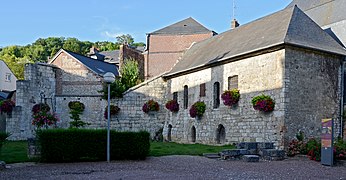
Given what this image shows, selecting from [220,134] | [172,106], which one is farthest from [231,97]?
[172,106]

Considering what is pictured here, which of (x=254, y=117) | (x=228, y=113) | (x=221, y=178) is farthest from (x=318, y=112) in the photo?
(x=221, y=178)

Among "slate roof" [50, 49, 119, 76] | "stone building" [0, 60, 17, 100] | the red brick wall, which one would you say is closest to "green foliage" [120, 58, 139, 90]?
"slate roof" [50, 49, 119, 76]

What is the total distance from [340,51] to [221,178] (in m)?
10.6

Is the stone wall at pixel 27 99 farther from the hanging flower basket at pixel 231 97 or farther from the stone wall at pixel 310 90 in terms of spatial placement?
the stone wall at pixel 310 90

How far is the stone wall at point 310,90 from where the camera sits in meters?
14.5

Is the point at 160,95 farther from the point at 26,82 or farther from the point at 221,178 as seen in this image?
the point at 221,178

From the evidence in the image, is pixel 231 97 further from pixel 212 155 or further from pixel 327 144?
pixel 327 144

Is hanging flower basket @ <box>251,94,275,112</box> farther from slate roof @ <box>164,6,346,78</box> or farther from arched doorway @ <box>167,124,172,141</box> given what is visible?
arched doorway @ <box>167,124,172,141</box>

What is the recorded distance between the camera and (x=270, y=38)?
51.4ft

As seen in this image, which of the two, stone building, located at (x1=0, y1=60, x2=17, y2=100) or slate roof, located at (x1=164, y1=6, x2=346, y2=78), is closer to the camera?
slate roof, located at (x1=164, y1=6, x2=346, y2=78)

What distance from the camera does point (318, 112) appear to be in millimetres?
15305

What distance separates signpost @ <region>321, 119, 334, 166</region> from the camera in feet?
36.0

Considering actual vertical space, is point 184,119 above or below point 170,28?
below

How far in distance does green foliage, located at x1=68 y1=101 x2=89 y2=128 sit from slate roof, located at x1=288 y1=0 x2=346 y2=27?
47.4ft
